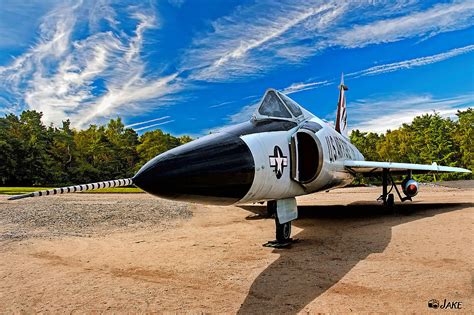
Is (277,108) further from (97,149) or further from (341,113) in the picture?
(97,149)

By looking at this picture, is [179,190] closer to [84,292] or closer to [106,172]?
[84,292]

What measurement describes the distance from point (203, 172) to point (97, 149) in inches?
2121

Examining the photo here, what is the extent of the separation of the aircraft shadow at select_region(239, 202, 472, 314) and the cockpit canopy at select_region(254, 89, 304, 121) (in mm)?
2681

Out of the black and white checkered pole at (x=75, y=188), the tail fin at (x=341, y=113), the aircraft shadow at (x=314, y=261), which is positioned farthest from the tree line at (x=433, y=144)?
the black and white checkered pole at (x=75, y=188)

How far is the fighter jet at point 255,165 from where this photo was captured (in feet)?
13.2

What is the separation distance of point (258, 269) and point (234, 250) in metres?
1.39

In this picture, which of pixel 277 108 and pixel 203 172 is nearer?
pixel 203 172

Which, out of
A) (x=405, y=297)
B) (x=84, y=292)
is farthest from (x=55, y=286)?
(x=405, y=297)

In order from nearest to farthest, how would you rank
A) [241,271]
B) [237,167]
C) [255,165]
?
[237,167] → [255,165] → [241,271]

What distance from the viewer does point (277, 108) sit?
23.8 ft

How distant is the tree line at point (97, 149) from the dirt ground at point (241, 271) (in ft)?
146

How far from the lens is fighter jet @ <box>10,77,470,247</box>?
13.2 ft

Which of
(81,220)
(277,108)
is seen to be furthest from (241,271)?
A: (81,220)

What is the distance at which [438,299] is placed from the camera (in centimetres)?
389
